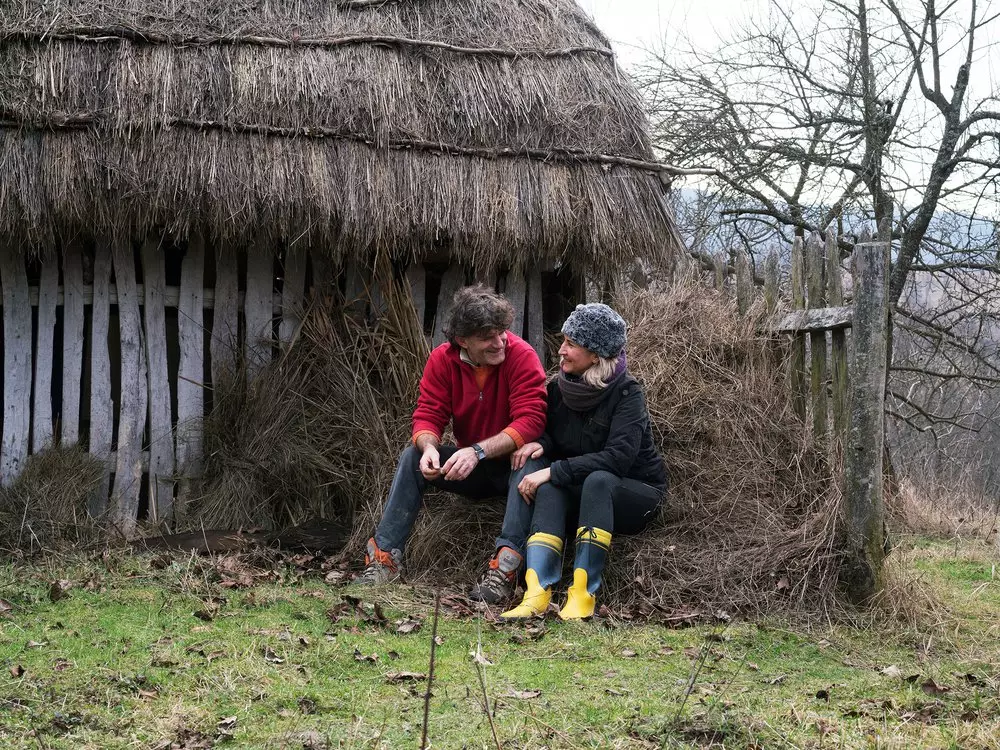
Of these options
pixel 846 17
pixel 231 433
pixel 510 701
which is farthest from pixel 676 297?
pixel 846 17

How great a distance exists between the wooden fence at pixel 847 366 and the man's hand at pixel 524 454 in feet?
4.66

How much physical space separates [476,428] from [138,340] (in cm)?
257


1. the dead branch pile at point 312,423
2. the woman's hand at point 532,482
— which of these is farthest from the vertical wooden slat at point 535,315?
the woman's hand at point 532,482

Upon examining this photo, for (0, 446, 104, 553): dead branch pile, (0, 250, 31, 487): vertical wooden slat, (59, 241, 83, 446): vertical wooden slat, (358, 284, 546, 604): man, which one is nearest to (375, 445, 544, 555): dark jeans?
(358, 284, 546, 604): man

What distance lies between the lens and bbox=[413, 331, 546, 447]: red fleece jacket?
16.4ft

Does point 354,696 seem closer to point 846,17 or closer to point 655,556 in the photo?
point 655,556

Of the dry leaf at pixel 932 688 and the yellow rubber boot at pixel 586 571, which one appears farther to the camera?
the yellow rubber boot at pixel 586 571

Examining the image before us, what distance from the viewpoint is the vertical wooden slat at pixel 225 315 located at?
6.56m

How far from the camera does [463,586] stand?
4.95 meters

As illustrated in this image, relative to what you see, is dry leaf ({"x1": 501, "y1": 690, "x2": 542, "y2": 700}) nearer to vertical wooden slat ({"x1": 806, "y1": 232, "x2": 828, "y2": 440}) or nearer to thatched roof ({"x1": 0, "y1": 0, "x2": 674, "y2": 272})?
vertical wooden slat ({"x1": 806, "y1": 232, "x2": 828, "y2": 440})

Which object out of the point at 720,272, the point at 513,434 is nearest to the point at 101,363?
the point at 513,434

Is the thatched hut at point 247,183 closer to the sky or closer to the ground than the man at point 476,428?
closer to the sky

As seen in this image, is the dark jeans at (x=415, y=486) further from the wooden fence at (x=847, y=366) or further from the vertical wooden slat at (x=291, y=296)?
the vertical wooden slat at (x=291, y=296)

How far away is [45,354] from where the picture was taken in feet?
21.0
